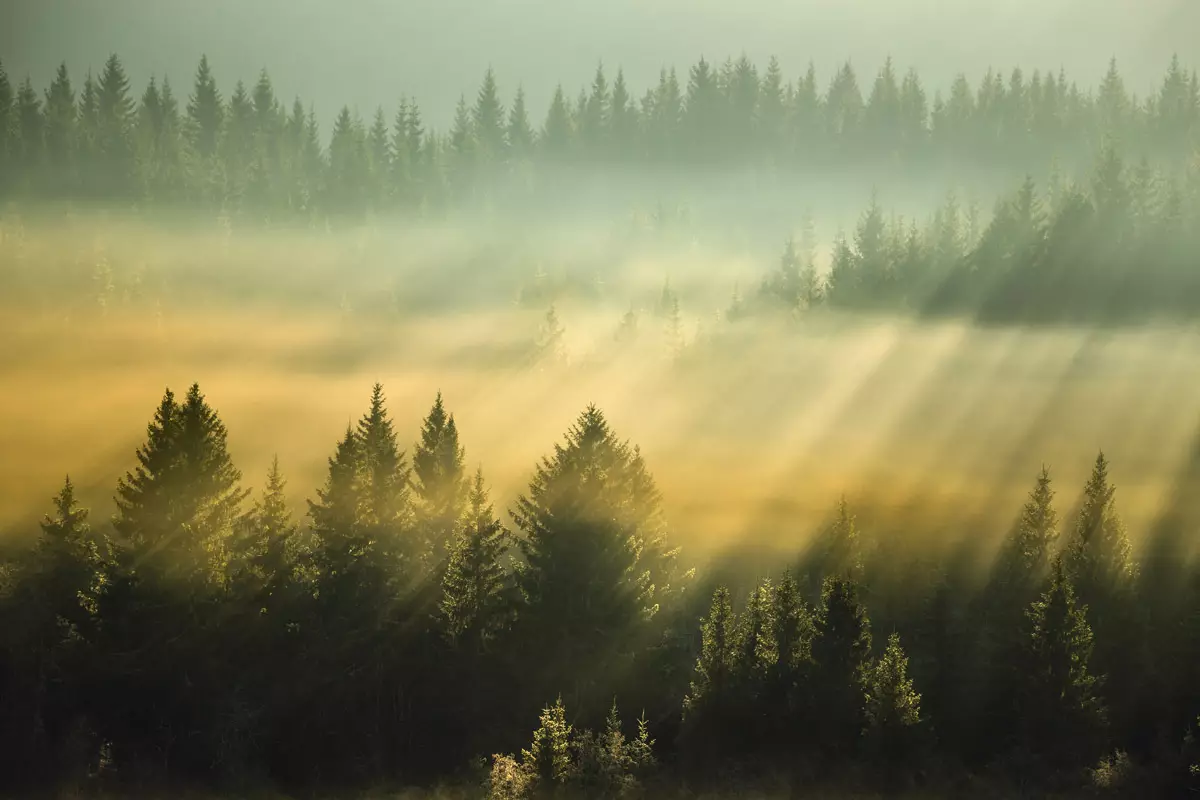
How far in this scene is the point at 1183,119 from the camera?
189875 millimetres

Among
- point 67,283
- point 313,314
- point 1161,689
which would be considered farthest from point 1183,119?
point 67,283

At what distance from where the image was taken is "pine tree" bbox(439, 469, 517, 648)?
63406mm

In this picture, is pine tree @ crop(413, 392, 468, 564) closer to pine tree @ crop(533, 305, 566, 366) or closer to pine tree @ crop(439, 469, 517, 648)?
pine tree @ crop(439, 469, 517, 648)

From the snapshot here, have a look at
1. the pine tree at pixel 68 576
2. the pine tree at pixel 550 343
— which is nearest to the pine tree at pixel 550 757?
the pine tree at pixel 68 576

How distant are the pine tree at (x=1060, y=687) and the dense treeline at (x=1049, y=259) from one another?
9543 cm

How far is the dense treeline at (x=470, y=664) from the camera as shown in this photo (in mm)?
56938

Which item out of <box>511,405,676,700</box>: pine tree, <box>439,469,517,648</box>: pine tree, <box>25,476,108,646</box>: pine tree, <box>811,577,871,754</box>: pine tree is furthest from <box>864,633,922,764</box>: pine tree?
<box>25,476,108,646</box>: pine tree

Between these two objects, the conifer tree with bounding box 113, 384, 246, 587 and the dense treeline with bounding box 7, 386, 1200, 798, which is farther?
the conifer tree with bounding box 113, 384, 246, 587

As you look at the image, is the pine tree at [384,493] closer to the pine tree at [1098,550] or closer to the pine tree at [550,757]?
the pine tree at [550,757]

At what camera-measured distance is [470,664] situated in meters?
62.8

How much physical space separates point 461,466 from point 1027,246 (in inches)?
4060

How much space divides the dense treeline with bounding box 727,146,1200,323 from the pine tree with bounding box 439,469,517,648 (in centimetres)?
10683

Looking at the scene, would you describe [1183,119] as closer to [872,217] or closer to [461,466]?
[872,217]

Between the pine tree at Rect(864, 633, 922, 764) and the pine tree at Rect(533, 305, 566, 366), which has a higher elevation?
the pine tree at Rect(533, 305, 566, 366)
